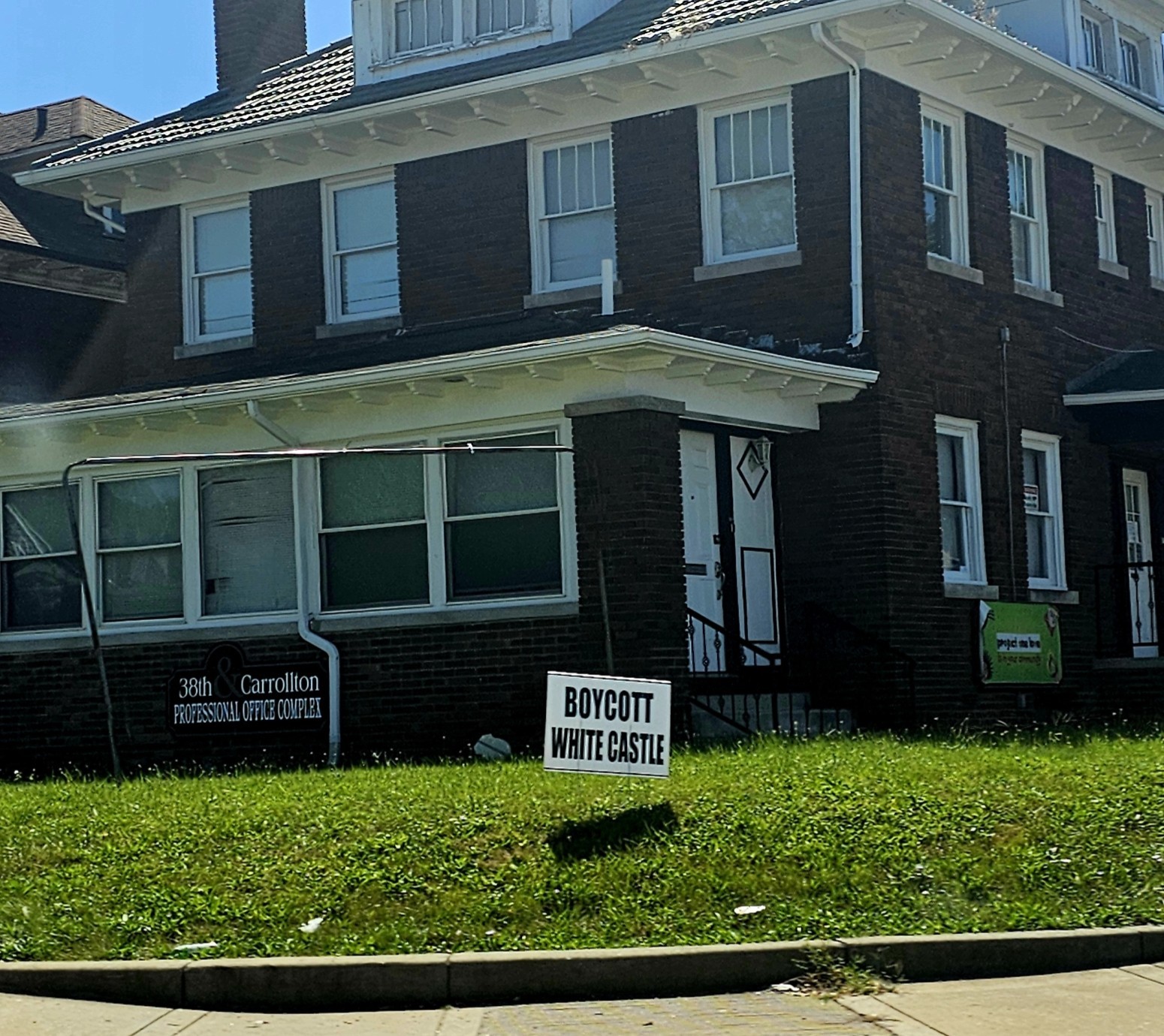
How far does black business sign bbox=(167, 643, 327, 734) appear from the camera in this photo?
55.5ft

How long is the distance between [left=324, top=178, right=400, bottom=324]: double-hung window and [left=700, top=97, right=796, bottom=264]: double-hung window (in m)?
3.56

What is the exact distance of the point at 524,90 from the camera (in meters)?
18.2

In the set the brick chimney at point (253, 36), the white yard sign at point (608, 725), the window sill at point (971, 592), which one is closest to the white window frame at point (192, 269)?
the brick chimney at point (253, 36)

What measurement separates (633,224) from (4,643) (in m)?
7.25

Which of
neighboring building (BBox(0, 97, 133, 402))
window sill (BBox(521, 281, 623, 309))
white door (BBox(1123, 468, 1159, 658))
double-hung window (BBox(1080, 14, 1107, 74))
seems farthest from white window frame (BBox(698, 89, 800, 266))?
neighboring building (BBox(0, 97, 133, 402))

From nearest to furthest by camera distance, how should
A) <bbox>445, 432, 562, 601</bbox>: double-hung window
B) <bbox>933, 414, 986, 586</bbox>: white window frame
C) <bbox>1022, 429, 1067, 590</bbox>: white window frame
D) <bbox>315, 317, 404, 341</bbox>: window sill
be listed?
<bbox>445, 432, 562, 601</bbox>: double-hung window, <bbox>933, 414, 986, 586</bbox>: white window frame, <bbox>1022, 429, 1067, 590</bbox>: white window frame, <bbox>315, 317, 404, 341</bbox>: window sill

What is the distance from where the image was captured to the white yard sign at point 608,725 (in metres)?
10.6

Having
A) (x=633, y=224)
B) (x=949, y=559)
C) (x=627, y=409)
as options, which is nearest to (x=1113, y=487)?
(x=949, y=559)

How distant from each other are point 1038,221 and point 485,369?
7.21 m

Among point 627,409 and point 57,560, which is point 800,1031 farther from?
point 57,560

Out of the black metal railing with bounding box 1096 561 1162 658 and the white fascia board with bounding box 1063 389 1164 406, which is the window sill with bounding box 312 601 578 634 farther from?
the white fascia board with bounding box 1063 389 1164 406

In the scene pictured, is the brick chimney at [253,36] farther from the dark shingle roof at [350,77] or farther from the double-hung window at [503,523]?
the double-hung window at [503,523]

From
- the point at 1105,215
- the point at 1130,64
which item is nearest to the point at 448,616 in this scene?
the point at 1105,215

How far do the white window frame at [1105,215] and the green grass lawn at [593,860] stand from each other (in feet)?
34.0
